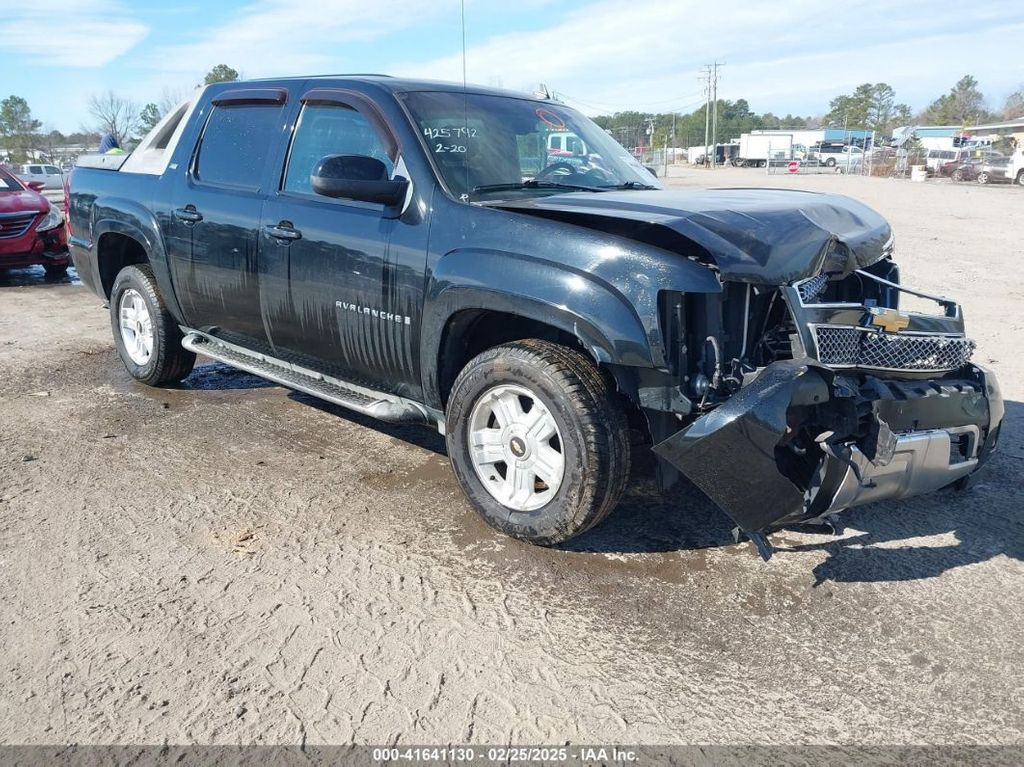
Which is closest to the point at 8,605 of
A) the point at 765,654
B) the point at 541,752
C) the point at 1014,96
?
the point at 541,752

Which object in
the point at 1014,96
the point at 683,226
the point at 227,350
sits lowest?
the point at 227,350

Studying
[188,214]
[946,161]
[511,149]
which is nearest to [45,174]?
[188,214]

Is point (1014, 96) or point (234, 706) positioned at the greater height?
point (1014, 96)

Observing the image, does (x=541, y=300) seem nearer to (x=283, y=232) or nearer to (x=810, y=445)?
(x=810, y=445)

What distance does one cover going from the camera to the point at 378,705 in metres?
2.53

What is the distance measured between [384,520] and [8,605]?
147 cm

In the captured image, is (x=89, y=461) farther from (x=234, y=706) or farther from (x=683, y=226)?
(x=683, y=226)

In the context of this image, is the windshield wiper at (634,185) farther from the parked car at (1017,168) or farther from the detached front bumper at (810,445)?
the parked car at (1017,168)

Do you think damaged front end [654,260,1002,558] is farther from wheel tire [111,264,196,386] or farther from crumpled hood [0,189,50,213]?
crumpled hood [0,189,50,213]

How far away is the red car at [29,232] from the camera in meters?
10.9

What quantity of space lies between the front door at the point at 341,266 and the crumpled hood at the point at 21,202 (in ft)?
27.5

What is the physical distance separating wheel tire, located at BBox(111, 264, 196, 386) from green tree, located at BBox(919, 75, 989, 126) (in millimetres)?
104096

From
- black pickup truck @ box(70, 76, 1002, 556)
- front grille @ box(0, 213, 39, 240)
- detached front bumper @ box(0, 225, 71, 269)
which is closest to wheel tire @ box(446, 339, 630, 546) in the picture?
black pickup truck @ box(70, 76, 1002, 556)

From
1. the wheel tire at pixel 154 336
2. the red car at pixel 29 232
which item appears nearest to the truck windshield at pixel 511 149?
the wheel tire at pixel 154 336
